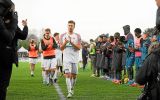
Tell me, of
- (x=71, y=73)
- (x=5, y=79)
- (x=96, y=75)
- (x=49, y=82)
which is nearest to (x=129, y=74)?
(x=49, y=82)

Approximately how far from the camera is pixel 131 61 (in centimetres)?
2005

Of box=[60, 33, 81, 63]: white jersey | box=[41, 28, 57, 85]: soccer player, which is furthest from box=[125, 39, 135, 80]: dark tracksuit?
box=[60, 33, 81, 63]: white jersey

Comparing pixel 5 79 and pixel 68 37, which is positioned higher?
pixel 68 37

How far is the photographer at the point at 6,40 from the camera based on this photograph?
24.6 feet

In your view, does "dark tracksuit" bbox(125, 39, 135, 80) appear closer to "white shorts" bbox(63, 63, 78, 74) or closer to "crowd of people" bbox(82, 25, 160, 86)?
"crowd of people" bbox(82, 25, 160, 86)

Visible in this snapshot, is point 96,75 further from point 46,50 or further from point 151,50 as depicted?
point 151,50

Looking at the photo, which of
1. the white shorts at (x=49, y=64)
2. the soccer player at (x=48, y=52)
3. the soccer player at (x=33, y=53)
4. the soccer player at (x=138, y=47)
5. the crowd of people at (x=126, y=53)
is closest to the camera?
the crowd of people at (x=126, y=53)

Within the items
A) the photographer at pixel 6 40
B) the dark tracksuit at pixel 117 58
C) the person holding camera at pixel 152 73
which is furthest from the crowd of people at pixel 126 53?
the person holding camera at pixel 152 73

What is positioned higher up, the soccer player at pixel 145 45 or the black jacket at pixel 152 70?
the soccer player at pixel 145 45

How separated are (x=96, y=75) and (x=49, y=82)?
869 centimetres

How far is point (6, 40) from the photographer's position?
7602 millimetres

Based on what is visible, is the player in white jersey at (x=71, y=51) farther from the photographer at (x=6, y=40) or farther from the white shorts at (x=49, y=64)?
the photographer at (x=6, y=40)

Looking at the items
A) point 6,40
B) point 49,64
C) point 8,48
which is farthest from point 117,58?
point 6,40

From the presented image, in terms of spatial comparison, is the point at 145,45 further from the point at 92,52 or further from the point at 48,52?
the point at 92,52
